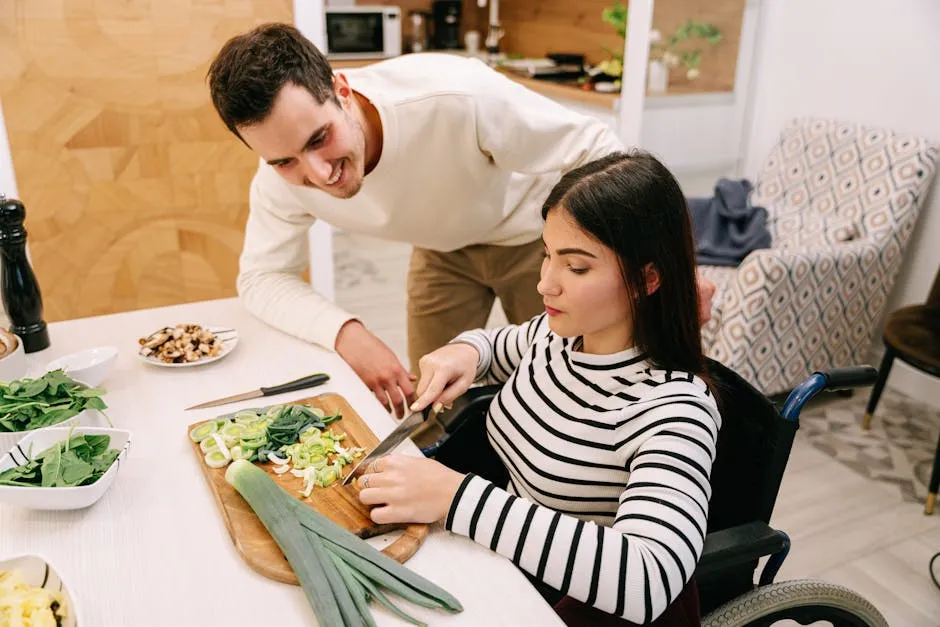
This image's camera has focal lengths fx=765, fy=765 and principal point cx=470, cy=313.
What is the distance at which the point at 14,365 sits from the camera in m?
1.30

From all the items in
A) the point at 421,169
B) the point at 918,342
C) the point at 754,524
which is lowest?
the point at 918,342

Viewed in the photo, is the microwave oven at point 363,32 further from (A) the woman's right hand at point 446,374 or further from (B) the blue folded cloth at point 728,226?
(A) the woman's right hand at point 446,374

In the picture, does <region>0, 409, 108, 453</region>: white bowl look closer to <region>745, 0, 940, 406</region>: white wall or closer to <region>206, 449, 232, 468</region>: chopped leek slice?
<region>206, 449, 232, 468</region>: chopped leek slice

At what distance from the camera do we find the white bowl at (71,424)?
42.2 inches

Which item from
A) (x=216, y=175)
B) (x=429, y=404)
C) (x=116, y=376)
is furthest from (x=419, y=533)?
(x=216, y=175)

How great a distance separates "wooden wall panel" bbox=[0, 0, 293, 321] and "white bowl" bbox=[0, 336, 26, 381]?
50.9 inches

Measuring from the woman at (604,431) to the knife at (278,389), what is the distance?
201mm

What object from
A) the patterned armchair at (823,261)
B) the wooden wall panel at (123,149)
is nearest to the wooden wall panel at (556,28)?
the patterned armchair at (823,261)

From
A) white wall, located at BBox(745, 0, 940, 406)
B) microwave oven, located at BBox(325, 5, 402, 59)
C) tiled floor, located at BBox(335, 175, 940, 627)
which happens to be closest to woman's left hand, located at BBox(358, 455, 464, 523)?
tiled floor, located at BBox(335, 175, 940, 627)

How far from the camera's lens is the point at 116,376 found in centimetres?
139

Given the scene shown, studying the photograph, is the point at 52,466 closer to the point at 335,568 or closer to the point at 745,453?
the point at 335,568

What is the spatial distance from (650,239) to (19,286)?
1163 millimetres

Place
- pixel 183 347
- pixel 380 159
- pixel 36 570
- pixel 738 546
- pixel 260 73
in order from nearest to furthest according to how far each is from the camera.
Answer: pixel 36 570
pixel 738 546
pixel 260 73
pixel 183 347
pixel 380 159

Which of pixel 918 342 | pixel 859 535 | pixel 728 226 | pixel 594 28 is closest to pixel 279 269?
pixel 859 535
